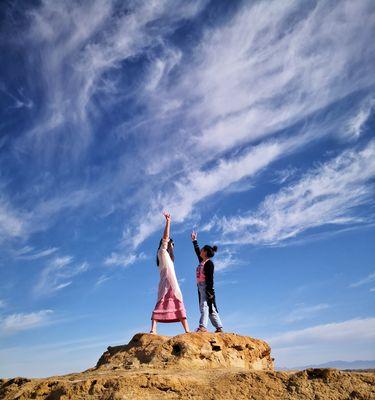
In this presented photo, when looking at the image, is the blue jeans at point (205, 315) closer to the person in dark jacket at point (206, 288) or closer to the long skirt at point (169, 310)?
the person in dark jacket at point (206, 288)

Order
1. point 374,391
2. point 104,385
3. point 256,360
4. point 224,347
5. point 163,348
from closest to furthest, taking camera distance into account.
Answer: point 104,385 < point 374,391 < point 163,348 < point 224,347 < point 256,360

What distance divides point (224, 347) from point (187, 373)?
2.11m

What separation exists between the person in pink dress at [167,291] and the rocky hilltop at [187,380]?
39.3 inches

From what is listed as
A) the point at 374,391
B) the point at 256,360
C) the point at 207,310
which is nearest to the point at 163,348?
the point at 207,310

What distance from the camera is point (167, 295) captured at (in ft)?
38.7

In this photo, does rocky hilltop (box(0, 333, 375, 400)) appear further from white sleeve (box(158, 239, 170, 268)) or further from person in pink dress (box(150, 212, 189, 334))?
white sleeve (box(158, 239, 170, 268))

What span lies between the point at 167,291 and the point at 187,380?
4047mm

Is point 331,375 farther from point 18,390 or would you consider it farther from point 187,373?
point 18,390

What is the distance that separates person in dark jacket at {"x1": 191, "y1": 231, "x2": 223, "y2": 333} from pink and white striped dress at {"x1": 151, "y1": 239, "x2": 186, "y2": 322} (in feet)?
2.08

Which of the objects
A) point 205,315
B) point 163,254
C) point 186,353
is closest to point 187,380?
point 186,353

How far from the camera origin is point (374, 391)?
819 centimetres

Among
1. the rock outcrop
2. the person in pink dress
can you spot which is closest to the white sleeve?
the person in pink dress

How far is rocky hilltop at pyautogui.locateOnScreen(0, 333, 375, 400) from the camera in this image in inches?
297

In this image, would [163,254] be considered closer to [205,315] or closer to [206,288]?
[206,288]
